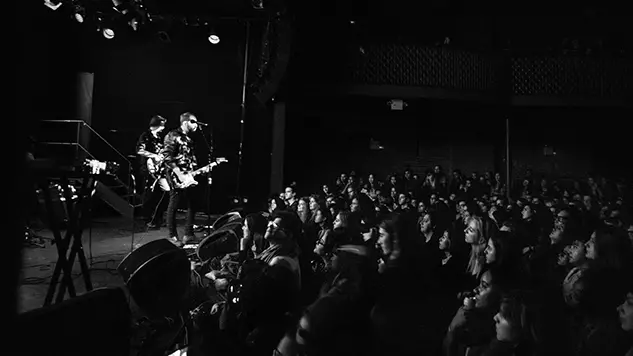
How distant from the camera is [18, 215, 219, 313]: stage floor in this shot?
5066mm

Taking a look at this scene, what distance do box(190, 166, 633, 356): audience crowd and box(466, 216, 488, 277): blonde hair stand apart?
0.6 inches

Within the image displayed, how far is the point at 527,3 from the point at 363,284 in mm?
17495

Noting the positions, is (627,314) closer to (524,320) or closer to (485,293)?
(524,320)

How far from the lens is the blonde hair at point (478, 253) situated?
4.42 metres

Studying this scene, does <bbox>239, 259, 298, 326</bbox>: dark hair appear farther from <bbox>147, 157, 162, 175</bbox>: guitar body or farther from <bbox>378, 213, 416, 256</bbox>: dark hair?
<bbox>147, 157, 162, 175</bbox>: guitar body

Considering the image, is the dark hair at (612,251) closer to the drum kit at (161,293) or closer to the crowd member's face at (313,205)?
the drum kit at (161,293)

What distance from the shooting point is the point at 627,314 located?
2.78 m

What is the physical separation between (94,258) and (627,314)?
6656mm

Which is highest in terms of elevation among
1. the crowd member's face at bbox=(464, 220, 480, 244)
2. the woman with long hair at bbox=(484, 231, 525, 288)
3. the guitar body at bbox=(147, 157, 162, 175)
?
the guitar body at bbox=(147, 157, 162, 175)

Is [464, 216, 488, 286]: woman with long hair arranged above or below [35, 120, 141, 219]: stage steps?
below

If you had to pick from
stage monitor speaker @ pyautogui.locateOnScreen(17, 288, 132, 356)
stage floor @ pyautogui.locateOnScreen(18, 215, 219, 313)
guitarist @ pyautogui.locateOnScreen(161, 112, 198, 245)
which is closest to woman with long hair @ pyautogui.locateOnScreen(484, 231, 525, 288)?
stage monitor speaker @ pyautogui.locateOnScreen(17, 288, 132, 356)

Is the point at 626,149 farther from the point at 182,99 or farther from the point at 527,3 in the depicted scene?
the point at 182,99

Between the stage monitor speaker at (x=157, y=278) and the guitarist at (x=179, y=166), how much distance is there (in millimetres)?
4029

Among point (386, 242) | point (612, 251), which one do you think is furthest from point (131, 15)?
point (612, 251)
